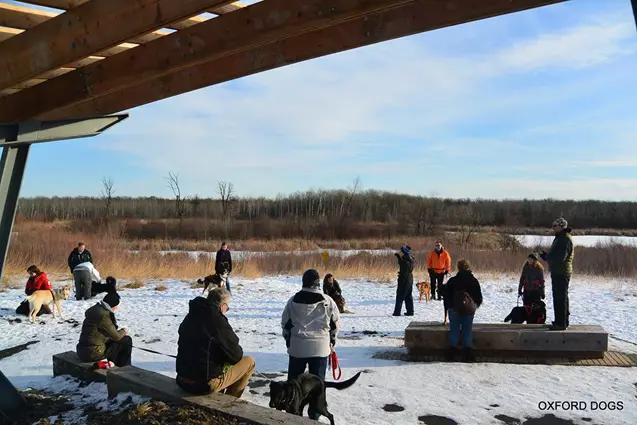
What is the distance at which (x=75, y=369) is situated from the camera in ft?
20.7

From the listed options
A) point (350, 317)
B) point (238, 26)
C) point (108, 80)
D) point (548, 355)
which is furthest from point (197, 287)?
point (238, 26)

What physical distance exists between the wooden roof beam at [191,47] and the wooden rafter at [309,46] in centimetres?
38

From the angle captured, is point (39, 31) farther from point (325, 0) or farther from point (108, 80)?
point (325, 0)

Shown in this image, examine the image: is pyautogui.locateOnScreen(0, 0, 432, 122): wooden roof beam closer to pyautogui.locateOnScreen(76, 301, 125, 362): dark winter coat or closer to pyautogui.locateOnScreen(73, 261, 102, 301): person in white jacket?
pyautogui.locateOnScreen(76, 301, 125, 362): dark winter coat

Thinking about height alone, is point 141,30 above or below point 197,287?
above

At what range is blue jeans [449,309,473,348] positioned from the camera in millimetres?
7957

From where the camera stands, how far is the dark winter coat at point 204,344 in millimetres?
4766

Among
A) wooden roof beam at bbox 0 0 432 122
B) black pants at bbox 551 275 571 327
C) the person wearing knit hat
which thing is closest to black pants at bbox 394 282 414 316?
black pants at bbox 551 275 571 327

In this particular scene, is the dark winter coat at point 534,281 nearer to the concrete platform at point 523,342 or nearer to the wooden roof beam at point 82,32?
the concrete platform at point 523,342

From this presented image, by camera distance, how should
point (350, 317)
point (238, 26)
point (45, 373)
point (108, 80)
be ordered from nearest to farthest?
1. point (238, 26)
2. point (108, 80)
3. point (45, 373)
4. point (350, 317)

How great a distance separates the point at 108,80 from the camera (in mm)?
4801

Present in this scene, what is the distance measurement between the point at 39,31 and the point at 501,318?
406 inches

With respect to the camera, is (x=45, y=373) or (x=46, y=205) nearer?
(x=45, y=373)

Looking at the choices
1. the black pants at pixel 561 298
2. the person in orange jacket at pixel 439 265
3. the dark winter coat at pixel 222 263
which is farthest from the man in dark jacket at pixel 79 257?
the black pants at pixel 561 298
